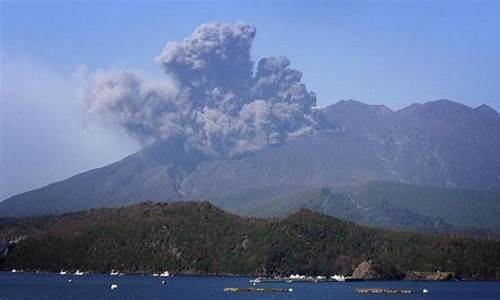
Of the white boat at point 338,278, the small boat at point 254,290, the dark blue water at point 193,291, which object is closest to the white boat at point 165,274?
the dark blue water at point 193,291

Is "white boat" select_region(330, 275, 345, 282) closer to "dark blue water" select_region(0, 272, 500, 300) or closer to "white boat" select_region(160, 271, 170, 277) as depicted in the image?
"dark blue water" select_region(0, 272, 500, 300)

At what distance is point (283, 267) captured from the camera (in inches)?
6481

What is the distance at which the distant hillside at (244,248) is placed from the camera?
541 feet


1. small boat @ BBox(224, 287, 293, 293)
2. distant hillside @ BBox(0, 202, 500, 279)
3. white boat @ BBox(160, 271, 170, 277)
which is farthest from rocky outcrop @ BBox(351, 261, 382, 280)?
small boat @ BBox(224, 287, 293, 293)

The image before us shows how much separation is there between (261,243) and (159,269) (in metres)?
18.3

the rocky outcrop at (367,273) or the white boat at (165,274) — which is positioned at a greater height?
the white boat at (165,274)

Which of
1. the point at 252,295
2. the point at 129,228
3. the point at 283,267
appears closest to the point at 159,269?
the point at 129,228

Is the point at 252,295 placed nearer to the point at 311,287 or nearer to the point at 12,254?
the point at 311,287

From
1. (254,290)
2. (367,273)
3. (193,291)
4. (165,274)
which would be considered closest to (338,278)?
(367,273)

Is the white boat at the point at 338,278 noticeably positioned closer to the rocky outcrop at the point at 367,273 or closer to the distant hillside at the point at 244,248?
the rocky outcrop at the point at 367,273

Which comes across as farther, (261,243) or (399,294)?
(261,243)

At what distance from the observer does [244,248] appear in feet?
561

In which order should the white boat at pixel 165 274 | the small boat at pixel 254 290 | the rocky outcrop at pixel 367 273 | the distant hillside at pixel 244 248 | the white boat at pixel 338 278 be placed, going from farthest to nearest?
the white boat at pixel 165 274 < the distant hillside at pixel 244 248 < the rocky outcrop at pixel 367 273 < the white boat at pixel 338 278 < the small boat at pixel 254 290

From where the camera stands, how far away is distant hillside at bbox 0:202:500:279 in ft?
541
